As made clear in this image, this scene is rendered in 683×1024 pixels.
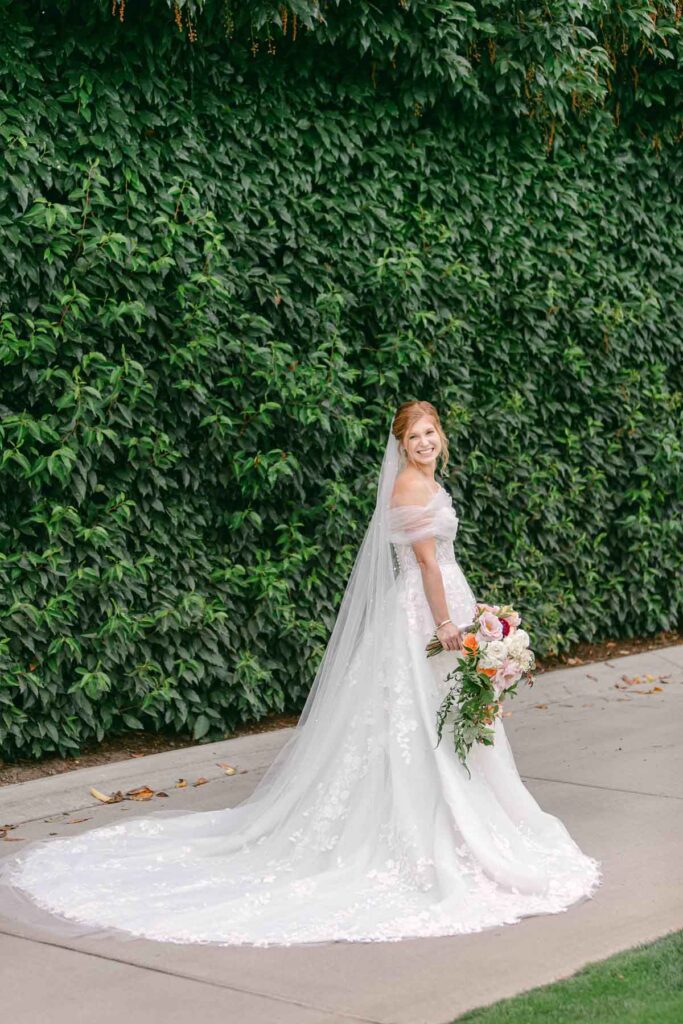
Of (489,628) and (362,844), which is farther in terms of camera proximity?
(489,628)

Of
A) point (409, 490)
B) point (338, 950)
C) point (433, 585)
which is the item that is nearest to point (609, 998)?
point (338, 950)

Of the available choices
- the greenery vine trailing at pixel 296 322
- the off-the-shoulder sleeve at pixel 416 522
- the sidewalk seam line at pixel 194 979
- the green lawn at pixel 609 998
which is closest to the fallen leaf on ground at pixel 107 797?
the greenery vine trailing at pixel 296 322

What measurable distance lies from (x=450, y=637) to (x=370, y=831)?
0.85 meters

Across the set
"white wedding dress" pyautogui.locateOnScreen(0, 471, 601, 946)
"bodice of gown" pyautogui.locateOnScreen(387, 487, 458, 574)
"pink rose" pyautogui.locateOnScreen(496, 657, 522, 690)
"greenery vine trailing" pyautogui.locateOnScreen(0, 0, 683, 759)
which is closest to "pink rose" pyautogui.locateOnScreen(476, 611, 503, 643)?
"pink rose" pyautogui.locateOnScreen(496, 657, 522, 690)

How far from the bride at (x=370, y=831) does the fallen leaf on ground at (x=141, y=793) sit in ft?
1.76

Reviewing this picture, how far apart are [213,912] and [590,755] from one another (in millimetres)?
3280

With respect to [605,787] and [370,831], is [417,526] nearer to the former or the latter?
[370,831]

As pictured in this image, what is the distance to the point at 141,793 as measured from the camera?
23.5 ft

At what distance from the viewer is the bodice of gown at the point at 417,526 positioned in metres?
6.02

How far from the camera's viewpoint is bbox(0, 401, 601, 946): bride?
17.1 feet

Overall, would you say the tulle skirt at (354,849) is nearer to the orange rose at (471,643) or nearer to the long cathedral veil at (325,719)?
the long cathedral veil at (325,719)

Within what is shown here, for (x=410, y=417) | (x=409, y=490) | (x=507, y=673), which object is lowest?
(x=507, y=673)

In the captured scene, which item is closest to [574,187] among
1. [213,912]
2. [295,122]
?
[295,122]

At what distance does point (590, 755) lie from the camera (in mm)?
7918
